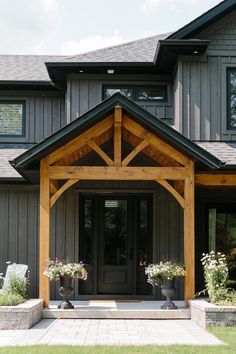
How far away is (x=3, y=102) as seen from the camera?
15203mm

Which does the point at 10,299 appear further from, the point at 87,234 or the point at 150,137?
the point at 150,137

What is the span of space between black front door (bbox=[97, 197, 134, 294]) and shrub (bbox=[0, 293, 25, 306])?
11.4 feet

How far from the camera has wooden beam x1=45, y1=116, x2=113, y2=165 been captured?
37.3 ft

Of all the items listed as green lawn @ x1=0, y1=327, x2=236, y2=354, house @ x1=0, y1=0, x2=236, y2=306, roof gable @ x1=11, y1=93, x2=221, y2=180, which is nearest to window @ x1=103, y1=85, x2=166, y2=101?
house @ x1=0, y1=0, x2=236, y2=306

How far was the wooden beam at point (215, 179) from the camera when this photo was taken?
12.4m

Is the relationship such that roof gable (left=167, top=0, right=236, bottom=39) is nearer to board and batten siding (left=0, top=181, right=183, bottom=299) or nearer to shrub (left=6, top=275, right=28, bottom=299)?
board and batten siding (left=0, top=181, right=183, bottom=299)

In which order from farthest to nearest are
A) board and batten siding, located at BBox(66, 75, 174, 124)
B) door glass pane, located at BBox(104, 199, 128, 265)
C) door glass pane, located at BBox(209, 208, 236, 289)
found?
board and batten siding, located at BBox(66, 75, 174, 124) < door glass pane, located at BBox(209, 208, 236, 289) < door glass pane, located at BBox(104, 199, 128, 265)

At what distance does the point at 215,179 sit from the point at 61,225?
3.72 metres

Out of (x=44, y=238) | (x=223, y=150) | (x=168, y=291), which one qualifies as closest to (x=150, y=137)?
(x=223, y=150)

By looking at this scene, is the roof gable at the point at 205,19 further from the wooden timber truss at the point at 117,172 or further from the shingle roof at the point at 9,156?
the shingle roof at the point at 9,156

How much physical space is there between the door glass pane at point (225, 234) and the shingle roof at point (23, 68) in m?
5.48

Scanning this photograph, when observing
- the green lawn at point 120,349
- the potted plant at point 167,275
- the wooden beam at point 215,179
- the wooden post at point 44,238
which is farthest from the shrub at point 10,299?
the wooden beam at point 215,179

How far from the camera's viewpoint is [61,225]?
13.5 meters

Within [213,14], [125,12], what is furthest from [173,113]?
[125,12]
